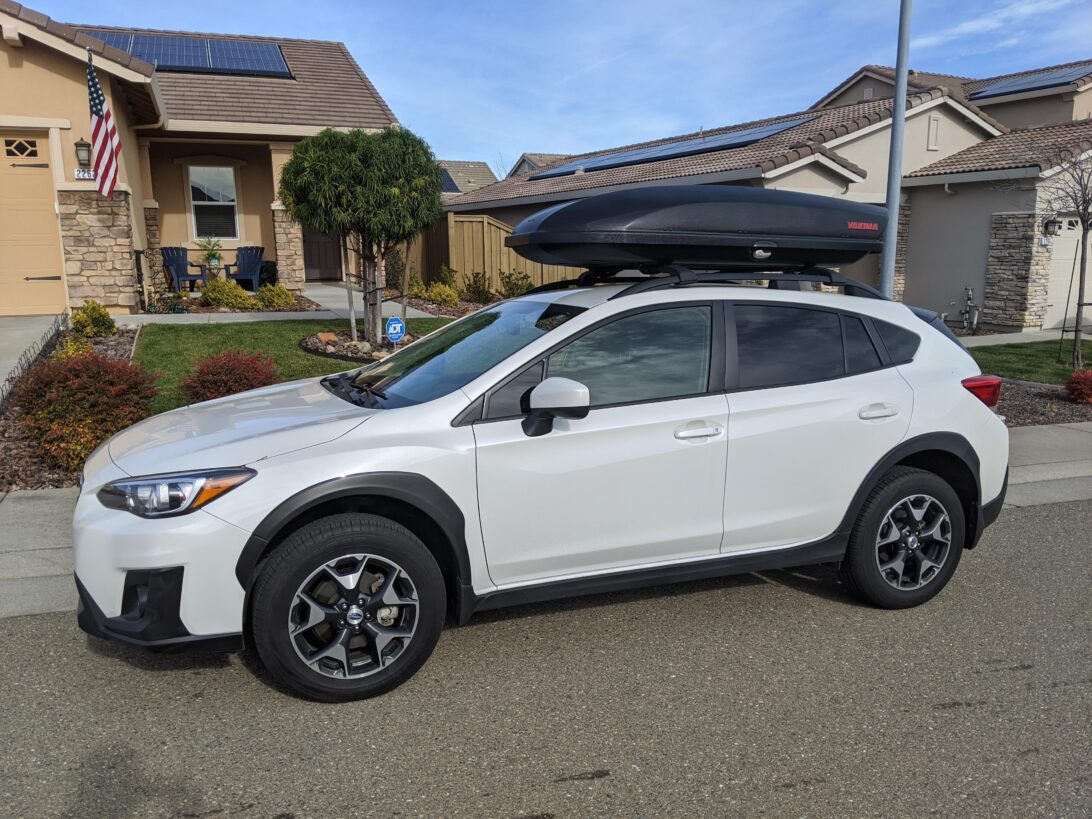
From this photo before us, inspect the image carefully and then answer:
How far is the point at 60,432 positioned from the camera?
21.7 ft

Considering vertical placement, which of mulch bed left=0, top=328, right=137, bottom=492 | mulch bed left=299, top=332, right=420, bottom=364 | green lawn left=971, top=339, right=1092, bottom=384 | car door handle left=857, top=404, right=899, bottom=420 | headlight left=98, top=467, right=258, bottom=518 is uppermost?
car door handle left=857, top=404, right=899, bottom=420

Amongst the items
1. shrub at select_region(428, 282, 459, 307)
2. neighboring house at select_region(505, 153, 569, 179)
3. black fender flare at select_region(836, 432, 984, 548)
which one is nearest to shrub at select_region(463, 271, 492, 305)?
shrub at select_region(428, 282, 459, 307)

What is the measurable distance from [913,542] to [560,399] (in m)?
2.16

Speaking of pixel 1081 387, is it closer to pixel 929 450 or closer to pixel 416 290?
pixel 929 450

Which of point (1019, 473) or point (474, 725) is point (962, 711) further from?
point (1019, 473)

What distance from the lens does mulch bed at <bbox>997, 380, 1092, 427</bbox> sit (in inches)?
370

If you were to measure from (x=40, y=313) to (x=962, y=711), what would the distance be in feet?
44.2

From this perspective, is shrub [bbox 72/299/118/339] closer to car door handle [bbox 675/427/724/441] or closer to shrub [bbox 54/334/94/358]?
shrub [bbox 54/334/94/358]

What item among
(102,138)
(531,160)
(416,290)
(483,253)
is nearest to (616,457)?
(102,138)

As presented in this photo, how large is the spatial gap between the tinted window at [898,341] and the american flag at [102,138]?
11.0m

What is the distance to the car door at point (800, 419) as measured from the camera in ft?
13.7

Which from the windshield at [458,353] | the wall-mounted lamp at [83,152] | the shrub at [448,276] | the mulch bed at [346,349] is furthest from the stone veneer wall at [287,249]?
the windshield at [458,353]

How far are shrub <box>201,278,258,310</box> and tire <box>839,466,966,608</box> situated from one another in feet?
40.9

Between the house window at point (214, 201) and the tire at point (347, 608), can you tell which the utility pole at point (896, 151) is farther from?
the house window at point (214, 201)
